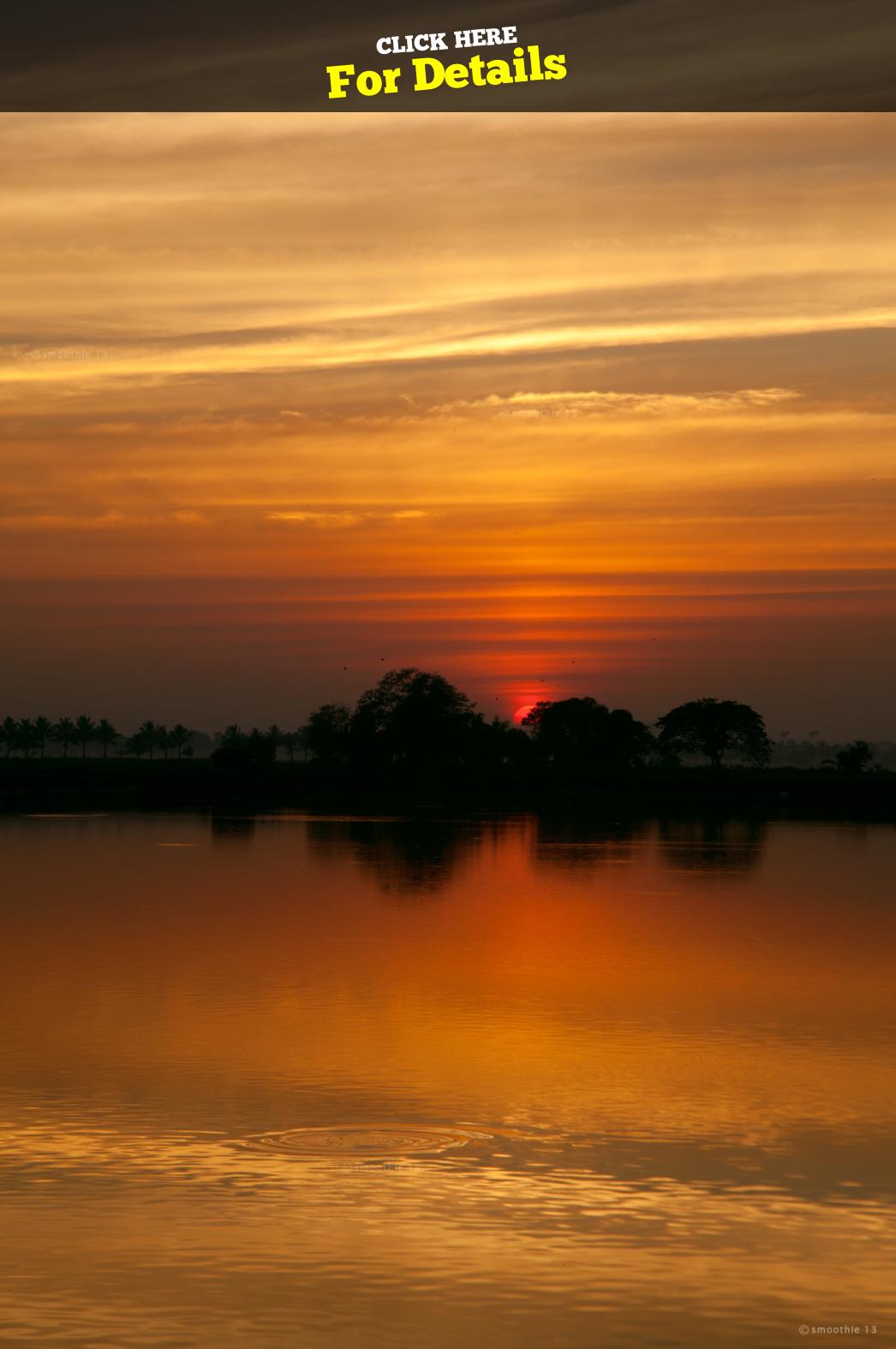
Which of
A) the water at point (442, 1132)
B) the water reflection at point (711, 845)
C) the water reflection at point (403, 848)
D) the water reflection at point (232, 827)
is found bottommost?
the water at point (442, 1132)

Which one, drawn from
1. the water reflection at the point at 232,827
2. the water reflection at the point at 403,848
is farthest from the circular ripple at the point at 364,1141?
the water reflection at the point at 232,827

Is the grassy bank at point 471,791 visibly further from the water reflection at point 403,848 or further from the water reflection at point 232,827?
the water reflection at point 403,848

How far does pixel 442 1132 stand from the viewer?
2023 centimetres

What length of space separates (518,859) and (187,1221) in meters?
54.1

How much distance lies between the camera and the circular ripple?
19.3m

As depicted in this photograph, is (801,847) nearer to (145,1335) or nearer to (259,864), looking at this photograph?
(259,864)

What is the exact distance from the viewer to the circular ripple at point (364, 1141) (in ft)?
63.3

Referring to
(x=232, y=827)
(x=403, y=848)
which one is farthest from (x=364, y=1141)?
(x=232, y=827)

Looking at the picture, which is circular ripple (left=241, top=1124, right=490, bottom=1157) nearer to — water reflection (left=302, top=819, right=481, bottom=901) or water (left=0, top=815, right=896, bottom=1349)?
water (left=0, top=815, right=896, bottom=1349)

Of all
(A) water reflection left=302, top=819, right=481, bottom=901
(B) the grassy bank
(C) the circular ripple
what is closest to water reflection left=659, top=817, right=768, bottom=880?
(A) water reflection left=302, top=819, right=481, bottom=901

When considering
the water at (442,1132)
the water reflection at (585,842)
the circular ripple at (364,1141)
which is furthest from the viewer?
the water reflection at (585,842)

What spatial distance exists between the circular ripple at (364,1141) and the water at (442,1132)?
0.20 ft

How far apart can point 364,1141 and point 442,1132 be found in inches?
37.8

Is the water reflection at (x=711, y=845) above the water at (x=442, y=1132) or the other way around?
above
